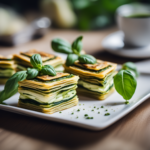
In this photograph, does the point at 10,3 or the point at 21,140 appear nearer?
the point at 21,140

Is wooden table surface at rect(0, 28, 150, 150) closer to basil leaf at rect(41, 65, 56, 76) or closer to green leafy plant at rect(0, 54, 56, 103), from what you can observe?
green leafy plant at rect(0, 54, 56, 103)

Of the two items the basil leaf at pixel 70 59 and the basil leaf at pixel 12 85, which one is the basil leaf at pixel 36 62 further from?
the basil leaf at pixel 70 59

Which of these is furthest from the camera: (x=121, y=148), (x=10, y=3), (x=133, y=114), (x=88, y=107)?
(x=10, y=3)

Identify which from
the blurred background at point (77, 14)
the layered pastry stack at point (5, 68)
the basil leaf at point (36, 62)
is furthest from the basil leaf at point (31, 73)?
the blurred background at point (77, 14)

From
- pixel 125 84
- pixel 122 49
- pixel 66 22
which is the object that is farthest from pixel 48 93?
pixel 66 22

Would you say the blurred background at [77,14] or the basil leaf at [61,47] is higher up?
the blurred background at [77,14]

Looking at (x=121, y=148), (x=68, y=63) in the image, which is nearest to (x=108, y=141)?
(x=121, y=148)

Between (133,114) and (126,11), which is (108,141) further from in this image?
(126,11)
